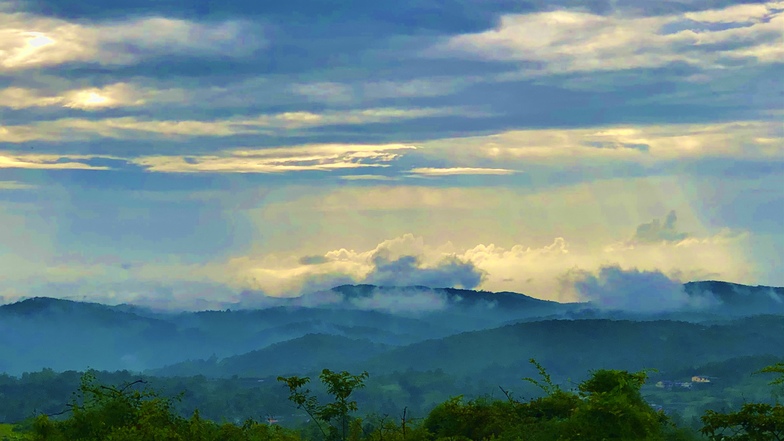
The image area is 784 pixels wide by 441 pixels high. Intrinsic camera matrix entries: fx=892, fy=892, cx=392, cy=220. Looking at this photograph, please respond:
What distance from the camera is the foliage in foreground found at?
98.9 feet

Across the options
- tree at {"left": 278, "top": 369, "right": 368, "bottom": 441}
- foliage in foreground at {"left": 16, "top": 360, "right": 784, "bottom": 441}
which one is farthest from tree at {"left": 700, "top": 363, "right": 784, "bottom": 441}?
tree at {"left": 278, "top": 369, "right": 368, "bottom": 441}

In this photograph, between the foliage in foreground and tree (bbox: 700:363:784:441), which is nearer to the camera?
the foliage in foreground

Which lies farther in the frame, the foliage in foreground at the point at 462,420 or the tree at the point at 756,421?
the tree at the point at 756,421

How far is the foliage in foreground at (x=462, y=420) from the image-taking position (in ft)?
98.9

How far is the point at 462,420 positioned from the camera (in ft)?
130

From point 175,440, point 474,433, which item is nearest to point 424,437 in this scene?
point 474,433

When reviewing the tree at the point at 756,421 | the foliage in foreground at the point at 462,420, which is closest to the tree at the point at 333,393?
the foliage in foreground at the point at 462,420

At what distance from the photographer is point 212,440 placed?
118 feet

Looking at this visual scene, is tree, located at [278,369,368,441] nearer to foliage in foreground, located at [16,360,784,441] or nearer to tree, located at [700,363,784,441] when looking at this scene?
foliage in foreground, located at [16,360,784,441]

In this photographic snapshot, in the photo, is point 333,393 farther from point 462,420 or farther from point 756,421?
point 756,421

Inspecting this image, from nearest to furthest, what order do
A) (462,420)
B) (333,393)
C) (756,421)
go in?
(756,421), (333,393), (462,420)

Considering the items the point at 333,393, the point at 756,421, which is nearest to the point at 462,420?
the point at 333,393

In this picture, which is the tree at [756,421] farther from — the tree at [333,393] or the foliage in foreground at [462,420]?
the tree at [333,393]

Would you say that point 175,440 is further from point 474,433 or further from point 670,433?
point 670,433
